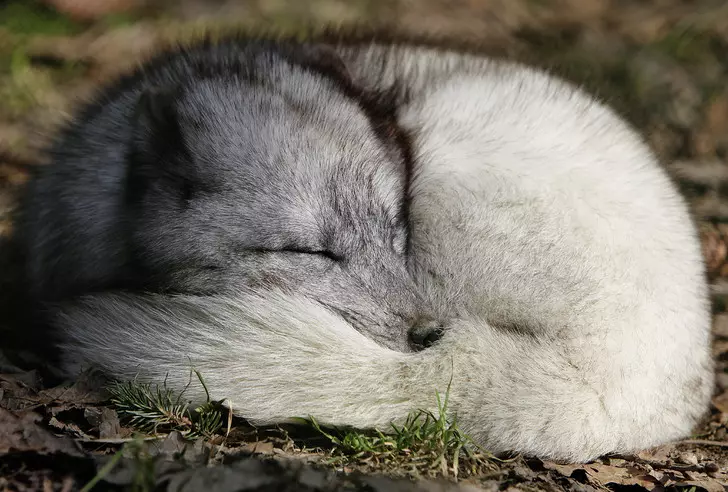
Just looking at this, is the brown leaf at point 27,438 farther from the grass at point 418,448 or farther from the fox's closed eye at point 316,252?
the fox's closed eye at point 316,252

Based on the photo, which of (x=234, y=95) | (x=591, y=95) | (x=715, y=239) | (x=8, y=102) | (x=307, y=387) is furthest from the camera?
(x=8, y=102)

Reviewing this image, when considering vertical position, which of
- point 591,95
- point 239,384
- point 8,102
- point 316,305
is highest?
point 591,95

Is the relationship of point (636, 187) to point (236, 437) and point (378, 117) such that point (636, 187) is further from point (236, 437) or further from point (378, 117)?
point (236, 437)

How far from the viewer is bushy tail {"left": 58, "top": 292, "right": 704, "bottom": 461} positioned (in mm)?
2598

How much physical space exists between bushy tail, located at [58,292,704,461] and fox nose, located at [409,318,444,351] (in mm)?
68

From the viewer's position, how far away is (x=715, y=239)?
4.93m

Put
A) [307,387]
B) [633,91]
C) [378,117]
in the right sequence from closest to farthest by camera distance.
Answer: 1. [307,387]
2. [378,117]
3. [633,91]

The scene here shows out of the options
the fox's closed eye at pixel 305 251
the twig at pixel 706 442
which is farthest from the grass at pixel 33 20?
the twig at pixel 706 442

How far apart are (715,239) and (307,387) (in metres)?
3.49

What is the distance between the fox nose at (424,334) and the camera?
2.78 meters

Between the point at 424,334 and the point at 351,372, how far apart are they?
13.6 inches

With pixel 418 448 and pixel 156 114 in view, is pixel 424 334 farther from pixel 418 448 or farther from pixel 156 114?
pixel 156 114

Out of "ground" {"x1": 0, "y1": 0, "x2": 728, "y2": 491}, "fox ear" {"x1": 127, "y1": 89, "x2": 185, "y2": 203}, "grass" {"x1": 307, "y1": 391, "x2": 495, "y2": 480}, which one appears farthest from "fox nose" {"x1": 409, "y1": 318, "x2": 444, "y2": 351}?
"fox ear" {"x1": 127, "y1": 89, "x2": 185, "y2": 203}

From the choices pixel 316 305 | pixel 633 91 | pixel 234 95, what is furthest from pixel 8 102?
pixel 633 91
